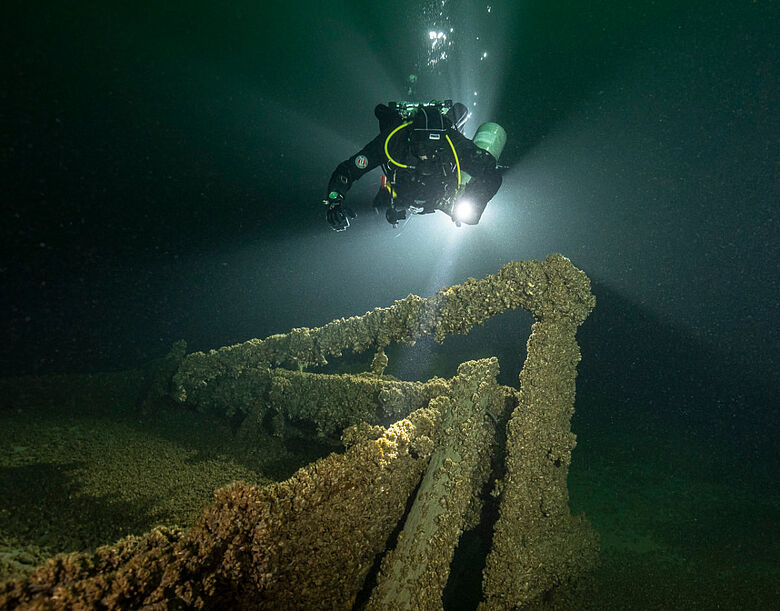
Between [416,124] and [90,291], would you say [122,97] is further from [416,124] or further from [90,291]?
[416,124]

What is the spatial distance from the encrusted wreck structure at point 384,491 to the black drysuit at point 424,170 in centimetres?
193

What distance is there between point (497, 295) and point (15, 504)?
12.7ft

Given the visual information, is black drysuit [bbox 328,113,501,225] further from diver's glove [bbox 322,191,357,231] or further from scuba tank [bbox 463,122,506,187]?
scuba tank [bbox 463,122,506,187]

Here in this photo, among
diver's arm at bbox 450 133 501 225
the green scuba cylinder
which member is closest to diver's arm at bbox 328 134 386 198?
diver's arm at bbox 450 133 501 225

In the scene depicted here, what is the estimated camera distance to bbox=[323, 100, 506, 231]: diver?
4.52 meters

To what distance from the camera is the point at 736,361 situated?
19.5 meters

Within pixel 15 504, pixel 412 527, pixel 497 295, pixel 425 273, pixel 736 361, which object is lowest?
pixel 15 504

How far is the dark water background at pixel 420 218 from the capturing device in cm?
1262

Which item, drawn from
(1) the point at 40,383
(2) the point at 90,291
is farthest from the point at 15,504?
(2) the point at 90,291

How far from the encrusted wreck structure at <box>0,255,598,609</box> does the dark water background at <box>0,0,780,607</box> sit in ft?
15.1

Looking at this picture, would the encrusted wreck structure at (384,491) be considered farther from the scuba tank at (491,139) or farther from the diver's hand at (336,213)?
the scuba tank at (491,139)

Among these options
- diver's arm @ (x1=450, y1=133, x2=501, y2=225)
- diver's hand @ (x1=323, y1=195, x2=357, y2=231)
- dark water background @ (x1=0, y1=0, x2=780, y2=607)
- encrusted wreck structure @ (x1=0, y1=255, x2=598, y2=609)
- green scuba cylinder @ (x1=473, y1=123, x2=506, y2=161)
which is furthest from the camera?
dark water background @ (x1=0, y1=0, x2=780, y2=607)

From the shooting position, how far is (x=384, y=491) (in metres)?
2.00

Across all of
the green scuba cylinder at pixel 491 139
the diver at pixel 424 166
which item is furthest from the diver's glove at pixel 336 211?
the green scuba cylinder at pixel 491 139
